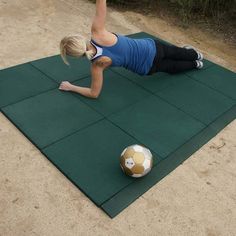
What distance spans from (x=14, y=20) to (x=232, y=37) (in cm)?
432

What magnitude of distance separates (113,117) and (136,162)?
106 cm

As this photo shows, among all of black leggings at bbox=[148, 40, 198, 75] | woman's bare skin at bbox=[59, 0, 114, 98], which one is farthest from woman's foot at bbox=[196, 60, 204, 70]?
woman's bare skin at bbox=[59, 0, 114, 98]

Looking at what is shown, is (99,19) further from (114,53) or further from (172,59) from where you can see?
(172,59)

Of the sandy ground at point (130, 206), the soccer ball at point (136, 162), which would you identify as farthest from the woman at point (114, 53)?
the soccer ball at point (136, 162)

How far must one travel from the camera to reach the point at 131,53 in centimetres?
461

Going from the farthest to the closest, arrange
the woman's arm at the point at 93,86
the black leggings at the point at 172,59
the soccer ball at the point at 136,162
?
the black leggings at the point at 172,59, the woman's arm at the point at 93,86, the soccer ball at the point at 136,162

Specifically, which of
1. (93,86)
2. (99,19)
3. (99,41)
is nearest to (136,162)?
(93,86)

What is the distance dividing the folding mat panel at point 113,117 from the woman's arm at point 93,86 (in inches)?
3.4

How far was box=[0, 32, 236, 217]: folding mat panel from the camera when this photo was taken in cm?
365

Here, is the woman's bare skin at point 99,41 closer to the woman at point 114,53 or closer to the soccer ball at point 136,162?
the woman at point 114,53

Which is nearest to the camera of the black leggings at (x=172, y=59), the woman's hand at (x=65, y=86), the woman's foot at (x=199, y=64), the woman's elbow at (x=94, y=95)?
the woman's elbow at (x=94, y=95)

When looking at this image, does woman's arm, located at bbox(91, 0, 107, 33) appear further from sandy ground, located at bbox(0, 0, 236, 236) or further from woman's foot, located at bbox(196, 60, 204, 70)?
woman's foot, located at bbox(196, 60, 204, 70)

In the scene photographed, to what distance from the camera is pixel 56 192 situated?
3.42 meters

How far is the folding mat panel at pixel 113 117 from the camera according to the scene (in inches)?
144
